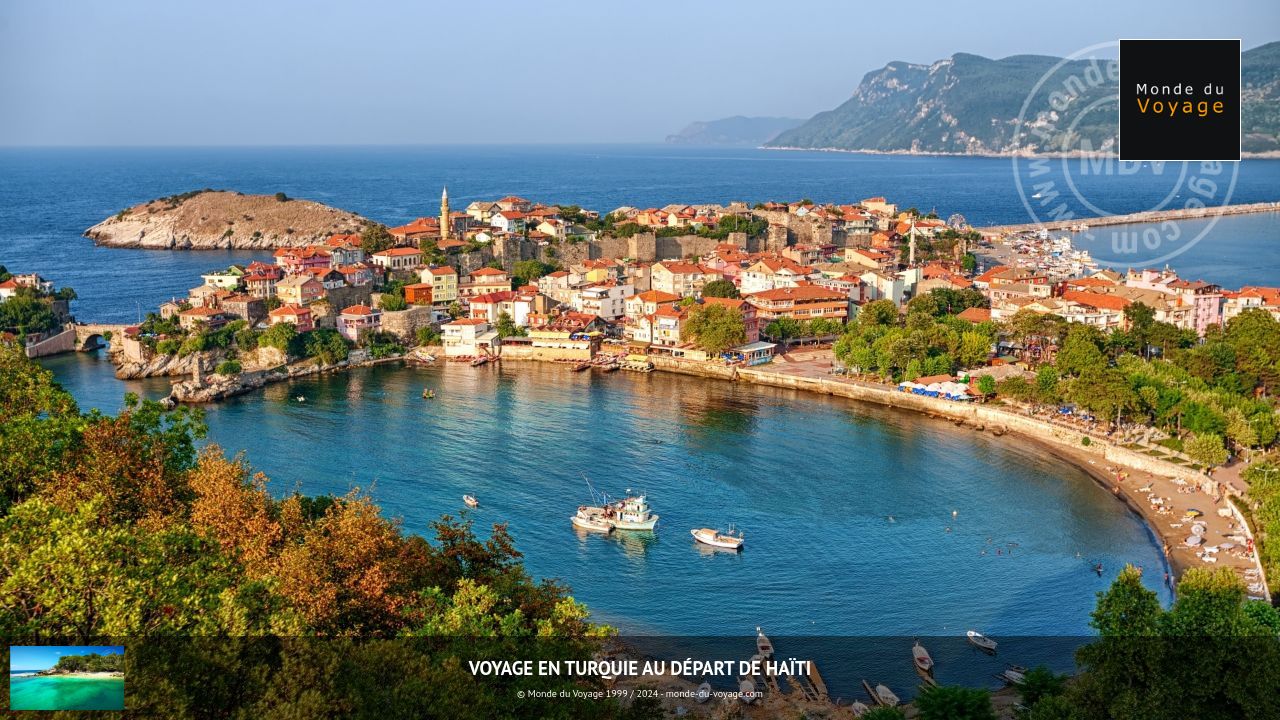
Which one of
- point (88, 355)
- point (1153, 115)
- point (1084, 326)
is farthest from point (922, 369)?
point (88, 355)

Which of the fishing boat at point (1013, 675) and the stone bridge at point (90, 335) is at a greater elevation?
the stone bridge at point (90, 335)

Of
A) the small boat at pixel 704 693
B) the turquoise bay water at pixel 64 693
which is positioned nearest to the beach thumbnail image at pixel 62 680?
the turquoise bay water at pixel 64 693

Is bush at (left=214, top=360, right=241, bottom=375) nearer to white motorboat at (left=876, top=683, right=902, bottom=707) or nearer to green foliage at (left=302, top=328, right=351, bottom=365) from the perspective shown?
green foliage at (left=302, top=328, right=351, bottom=365)

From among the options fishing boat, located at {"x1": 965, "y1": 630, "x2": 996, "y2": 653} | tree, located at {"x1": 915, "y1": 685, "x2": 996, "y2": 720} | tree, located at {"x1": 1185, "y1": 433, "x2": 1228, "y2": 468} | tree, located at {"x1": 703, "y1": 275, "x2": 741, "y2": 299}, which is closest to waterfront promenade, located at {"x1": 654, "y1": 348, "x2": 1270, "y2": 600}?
tree, located at {"x1": 1185, "y1": 433, "x2": 1228, "y2": 468}

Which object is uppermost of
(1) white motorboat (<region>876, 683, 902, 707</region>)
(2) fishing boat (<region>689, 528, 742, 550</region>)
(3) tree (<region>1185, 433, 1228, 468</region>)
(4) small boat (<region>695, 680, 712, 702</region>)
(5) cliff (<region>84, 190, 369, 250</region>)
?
(5) cliff (<region>84, 190, 369, 250</region>)

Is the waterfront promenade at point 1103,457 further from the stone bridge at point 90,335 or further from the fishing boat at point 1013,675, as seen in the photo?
the stone bridge at point 90,335

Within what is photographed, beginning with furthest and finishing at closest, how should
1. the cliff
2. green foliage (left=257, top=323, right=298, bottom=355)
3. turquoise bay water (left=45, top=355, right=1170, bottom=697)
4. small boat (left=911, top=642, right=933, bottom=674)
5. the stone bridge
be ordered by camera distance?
the cliff < the stone bridge < green foliage (left=257, top=323, right=298, bottom=355) < turquoise bay water (left=45, top=355, right=1170, bottom=697) < small boat (left=911, top=642, right=933, bottom=674)
